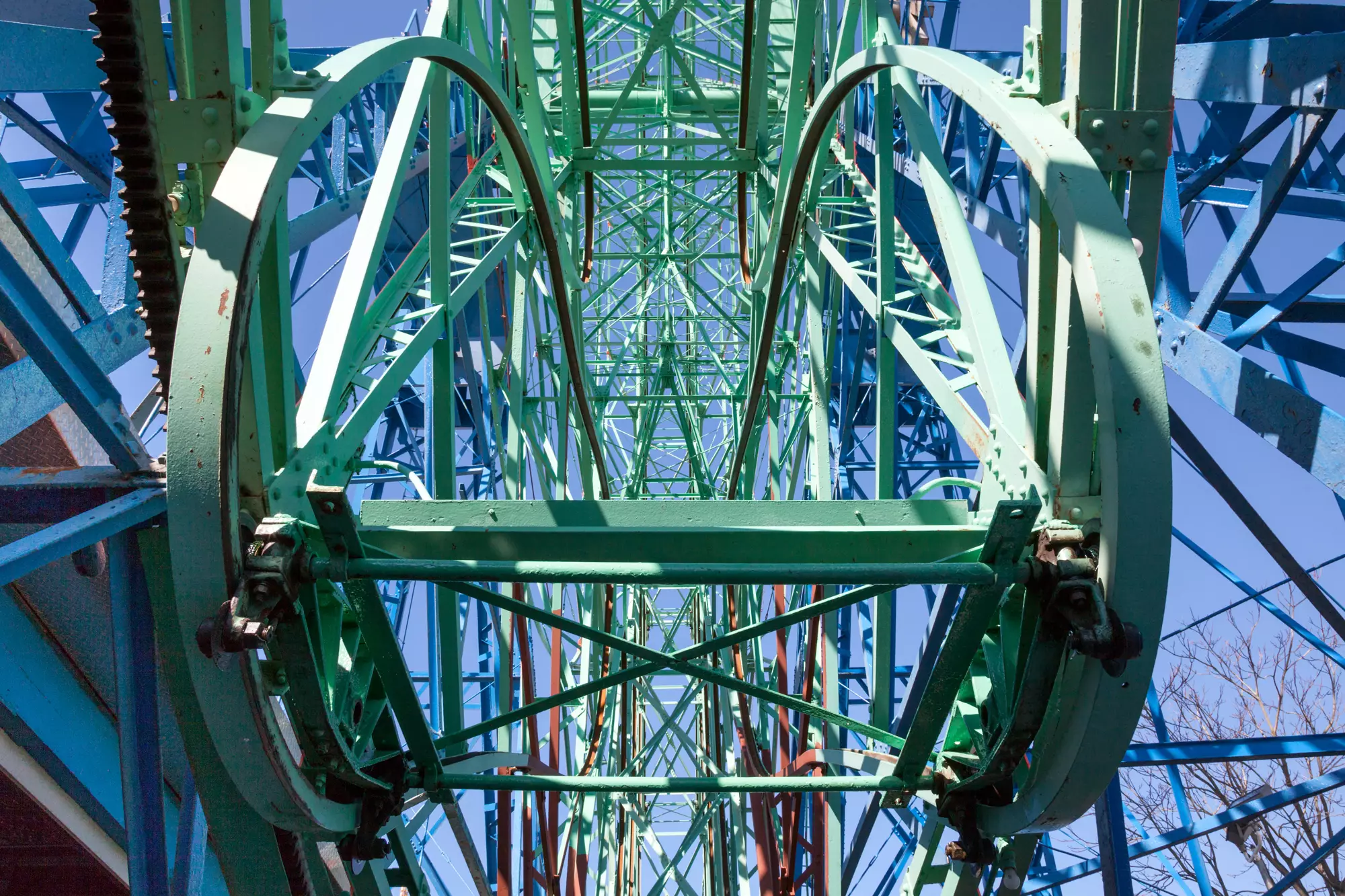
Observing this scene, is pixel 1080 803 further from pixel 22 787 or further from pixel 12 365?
pixel 22 787

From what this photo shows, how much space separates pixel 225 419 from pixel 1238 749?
8150 mm

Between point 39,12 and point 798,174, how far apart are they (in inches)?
256

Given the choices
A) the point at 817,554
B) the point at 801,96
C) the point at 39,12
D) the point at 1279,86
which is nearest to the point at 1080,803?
the point at 817,554

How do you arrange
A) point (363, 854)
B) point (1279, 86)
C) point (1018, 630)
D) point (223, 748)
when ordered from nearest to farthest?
point (223, 748) → point (1018, 630) → point (363, 854) → point (1279, 86)

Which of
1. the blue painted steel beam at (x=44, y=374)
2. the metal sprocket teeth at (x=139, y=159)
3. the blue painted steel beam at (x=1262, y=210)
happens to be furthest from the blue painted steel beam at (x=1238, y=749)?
the blue painted steel beam at (x=44, y=374)

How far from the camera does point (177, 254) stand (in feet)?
16.1

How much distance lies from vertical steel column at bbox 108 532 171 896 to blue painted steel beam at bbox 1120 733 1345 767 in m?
6.82

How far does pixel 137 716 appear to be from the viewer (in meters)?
5.41

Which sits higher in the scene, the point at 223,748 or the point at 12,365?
the point at 12,365

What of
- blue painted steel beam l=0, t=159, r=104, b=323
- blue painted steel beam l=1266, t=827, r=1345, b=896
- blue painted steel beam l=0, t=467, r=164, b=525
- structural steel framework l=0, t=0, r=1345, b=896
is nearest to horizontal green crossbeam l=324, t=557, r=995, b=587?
structural steel framework l=0, t=0, r=1345, b=896

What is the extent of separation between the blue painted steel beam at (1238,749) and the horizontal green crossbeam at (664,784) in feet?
12.9

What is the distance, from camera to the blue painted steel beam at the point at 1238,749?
8.33 m

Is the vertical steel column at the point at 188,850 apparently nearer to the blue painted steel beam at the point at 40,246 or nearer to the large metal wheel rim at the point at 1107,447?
the blue painted steel beam at the point at 40,246

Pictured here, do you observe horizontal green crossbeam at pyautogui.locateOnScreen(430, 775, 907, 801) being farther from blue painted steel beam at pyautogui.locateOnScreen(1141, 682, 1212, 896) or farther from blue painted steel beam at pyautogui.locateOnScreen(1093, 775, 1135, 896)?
blue painted steel beam at pyautogui.locateOnScreen(1141, 682, 1212, 896)
